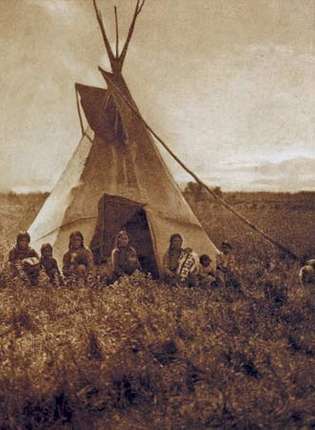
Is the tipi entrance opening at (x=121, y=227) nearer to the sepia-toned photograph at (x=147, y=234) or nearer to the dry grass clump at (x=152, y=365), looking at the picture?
the sepia-toned photograph at (x=147, y=234)

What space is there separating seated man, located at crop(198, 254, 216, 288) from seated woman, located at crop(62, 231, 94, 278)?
1.30 m

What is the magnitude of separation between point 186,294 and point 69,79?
197 inches

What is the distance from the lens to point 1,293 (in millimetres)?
4965

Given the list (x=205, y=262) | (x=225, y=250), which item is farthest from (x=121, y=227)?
(x=225, y=250)

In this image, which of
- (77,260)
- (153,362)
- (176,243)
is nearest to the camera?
(153,362)

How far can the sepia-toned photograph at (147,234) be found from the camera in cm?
288

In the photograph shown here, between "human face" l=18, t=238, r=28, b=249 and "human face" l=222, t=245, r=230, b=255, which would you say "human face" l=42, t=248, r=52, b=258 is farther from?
"human face" l=222, t=245, r=230, b=255

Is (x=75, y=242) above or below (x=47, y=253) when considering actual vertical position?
above

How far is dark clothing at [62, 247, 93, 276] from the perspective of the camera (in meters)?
5.81

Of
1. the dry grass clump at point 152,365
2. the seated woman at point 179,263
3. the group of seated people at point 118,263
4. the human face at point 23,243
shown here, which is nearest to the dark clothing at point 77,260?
the group of seated people at point 118,263

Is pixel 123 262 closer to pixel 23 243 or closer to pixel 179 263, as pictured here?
pixel 179 263

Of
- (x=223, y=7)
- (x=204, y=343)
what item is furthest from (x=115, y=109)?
(x=204, y=343)

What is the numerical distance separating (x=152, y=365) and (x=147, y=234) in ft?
11.5

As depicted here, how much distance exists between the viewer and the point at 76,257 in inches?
231
